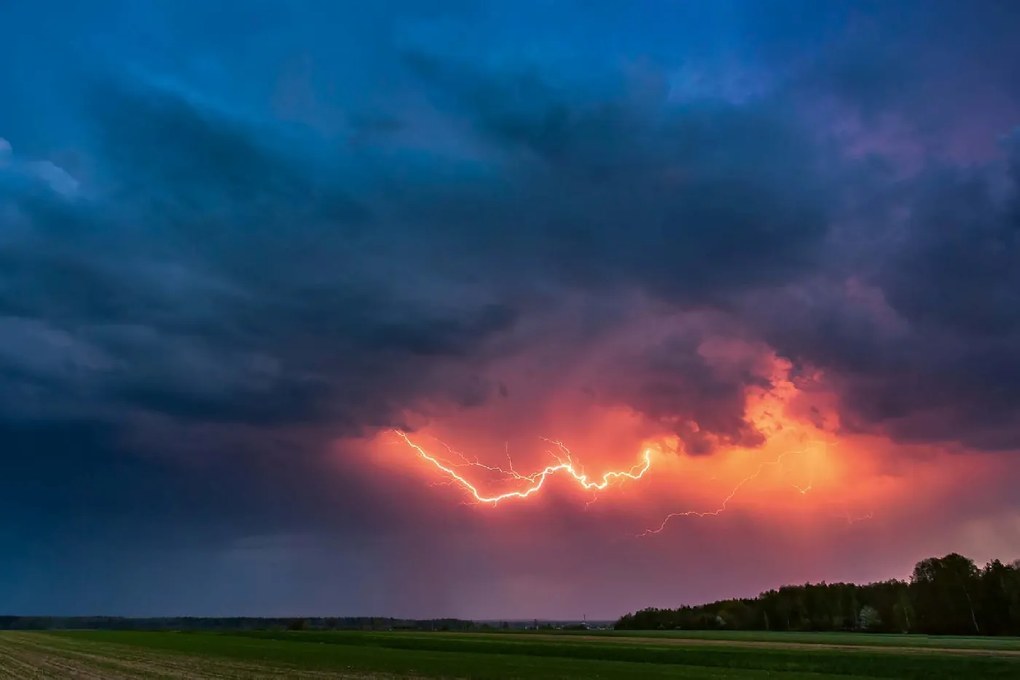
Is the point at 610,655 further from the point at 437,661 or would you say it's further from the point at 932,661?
the point at 932,661

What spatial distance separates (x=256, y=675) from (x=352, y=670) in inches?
248

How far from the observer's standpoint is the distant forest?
113312mm

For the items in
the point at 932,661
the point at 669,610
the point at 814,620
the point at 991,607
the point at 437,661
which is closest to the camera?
the point at 932,661

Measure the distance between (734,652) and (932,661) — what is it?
17.9 metres

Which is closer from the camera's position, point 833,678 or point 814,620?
point 833,678

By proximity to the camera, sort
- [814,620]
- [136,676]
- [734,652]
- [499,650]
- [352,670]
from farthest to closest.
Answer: [814,620] → [499,650] → [734,652] → [352,670] → [136,676]

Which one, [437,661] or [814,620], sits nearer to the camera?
[437,661]

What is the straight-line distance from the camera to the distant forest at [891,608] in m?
113

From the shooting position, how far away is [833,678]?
133 ft

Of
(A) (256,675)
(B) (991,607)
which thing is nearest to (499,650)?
(A) (256,675)

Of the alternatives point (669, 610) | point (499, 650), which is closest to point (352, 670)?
point (499, 650)

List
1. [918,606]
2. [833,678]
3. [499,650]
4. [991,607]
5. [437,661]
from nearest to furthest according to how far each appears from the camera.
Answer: [833,678], [437,661], [499,650], [991,607], [918,606]

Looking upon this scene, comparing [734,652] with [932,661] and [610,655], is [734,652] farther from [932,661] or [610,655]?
[932,661]

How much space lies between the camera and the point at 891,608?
13188 cm
